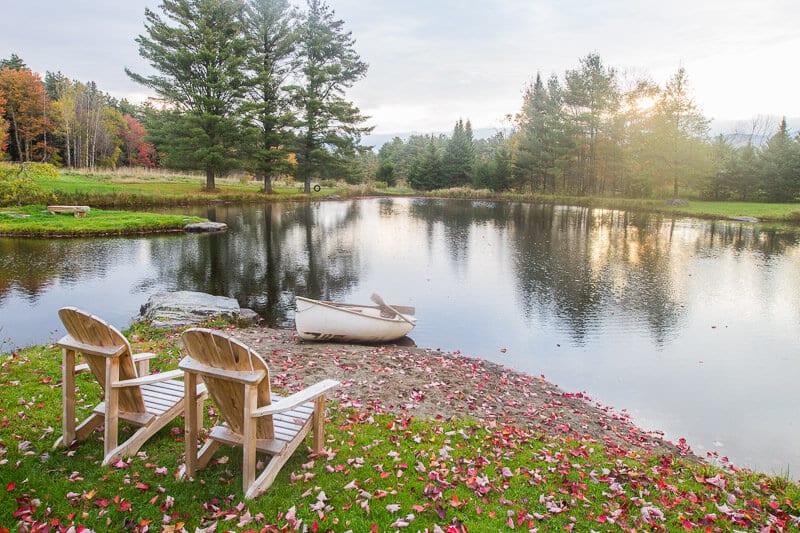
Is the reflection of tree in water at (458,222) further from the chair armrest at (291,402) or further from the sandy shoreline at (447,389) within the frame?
the chair armrest at (291,402)

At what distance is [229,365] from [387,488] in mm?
1706

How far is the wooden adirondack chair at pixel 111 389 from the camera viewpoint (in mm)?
3980

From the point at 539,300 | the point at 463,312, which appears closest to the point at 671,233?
the point at 539,300

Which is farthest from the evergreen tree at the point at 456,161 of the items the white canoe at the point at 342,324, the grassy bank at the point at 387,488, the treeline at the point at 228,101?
the grassy bank at the point at 387,488

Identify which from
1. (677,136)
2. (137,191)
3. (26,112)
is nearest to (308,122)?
(137,191)

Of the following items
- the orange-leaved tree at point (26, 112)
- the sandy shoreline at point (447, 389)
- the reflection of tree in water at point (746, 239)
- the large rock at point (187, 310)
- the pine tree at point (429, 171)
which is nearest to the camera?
the sandy shoreline at point (447, 389)

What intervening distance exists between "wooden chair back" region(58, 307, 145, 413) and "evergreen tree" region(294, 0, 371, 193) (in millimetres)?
44977

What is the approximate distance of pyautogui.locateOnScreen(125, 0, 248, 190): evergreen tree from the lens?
39.2 metres

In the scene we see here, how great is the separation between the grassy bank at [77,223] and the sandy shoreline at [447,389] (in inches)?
643

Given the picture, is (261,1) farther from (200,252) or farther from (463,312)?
(463,312)

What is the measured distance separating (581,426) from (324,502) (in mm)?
4274

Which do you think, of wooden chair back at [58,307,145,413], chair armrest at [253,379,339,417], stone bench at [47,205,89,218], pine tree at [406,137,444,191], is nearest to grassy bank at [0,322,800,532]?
wooden chair back at [58,307,145,413]

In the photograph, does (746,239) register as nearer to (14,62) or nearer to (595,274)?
(595,274)

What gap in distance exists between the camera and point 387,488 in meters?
4.07
